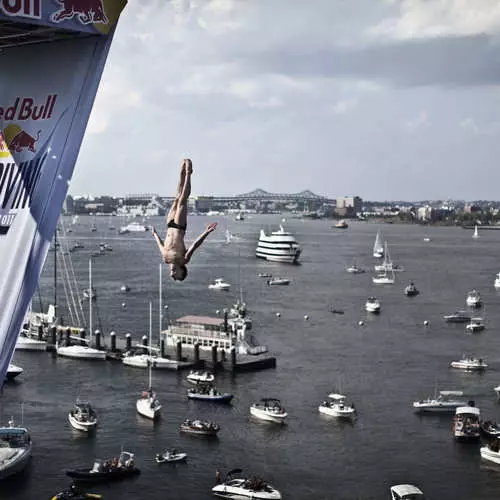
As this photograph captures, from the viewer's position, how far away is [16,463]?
18.1 meters

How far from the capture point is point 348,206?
184m

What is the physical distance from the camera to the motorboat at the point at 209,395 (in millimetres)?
23703

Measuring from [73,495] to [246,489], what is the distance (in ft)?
10.1

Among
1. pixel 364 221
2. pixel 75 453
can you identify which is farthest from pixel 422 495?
pixel 364 221

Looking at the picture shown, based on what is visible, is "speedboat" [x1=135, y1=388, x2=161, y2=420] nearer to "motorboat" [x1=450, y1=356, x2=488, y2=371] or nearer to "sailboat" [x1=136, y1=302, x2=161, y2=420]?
"sailboat" [x1=136, y1=302, x2=161, y2=420]

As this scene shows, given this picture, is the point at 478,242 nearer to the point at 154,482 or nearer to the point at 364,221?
the point at 364,221

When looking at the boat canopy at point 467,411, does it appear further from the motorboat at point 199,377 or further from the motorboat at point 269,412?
the motorboat at point 199,377

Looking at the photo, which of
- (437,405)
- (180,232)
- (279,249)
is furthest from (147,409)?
(279,249)

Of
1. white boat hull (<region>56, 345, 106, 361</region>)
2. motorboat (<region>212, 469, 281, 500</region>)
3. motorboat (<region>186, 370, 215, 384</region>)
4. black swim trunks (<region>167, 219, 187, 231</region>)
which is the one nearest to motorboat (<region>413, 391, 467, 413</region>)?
motorboat (<region>186, 370, 215, 384</region>)

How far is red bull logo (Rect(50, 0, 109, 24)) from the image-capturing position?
758 centimetres

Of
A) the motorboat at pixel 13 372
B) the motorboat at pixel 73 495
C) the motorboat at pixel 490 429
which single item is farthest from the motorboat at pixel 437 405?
the motorboat at pixel 13 372

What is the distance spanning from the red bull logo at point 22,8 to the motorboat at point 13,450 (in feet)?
40.8

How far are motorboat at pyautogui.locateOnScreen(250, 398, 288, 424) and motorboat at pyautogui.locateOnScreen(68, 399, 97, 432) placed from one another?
3805mm

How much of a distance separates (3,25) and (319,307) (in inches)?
1404
